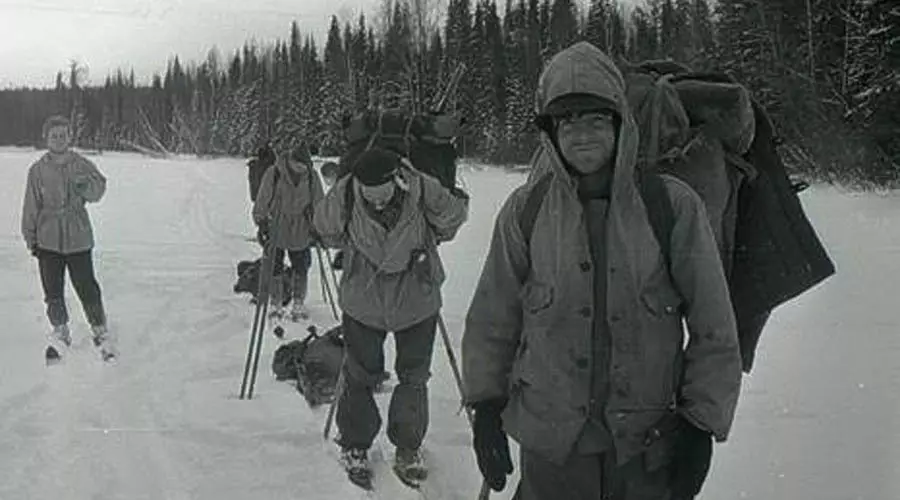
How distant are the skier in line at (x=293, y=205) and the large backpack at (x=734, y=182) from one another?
7.17m

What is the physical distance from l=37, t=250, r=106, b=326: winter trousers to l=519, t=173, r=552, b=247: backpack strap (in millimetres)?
6371

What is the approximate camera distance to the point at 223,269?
1574 centimetres

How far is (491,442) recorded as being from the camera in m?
2.91

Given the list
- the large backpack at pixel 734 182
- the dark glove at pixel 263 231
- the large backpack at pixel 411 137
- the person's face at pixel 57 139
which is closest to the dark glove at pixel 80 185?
the person's face at pixel 57 139

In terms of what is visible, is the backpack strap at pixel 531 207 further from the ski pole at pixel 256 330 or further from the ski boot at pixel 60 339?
the ski boot at pixel 60 339

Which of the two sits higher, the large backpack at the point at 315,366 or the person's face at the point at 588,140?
the person's face at the point at 588,140

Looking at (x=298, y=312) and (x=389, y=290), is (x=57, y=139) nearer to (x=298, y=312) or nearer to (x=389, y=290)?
(x=298, y=312)

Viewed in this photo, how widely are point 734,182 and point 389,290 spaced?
7.28 feet

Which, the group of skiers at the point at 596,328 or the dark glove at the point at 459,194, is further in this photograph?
the dark glove at the point at 459,194

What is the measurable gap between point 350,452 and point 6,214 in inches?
896

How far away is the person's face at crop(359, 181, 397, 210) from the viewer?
5.14 meters

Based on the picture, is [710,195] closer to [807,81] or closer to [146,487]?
[146,487]

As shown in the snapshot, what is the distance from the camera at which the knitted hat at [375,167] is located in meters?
5.06

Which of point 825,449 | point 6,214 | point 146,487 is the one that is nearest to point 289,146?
point 146,487
